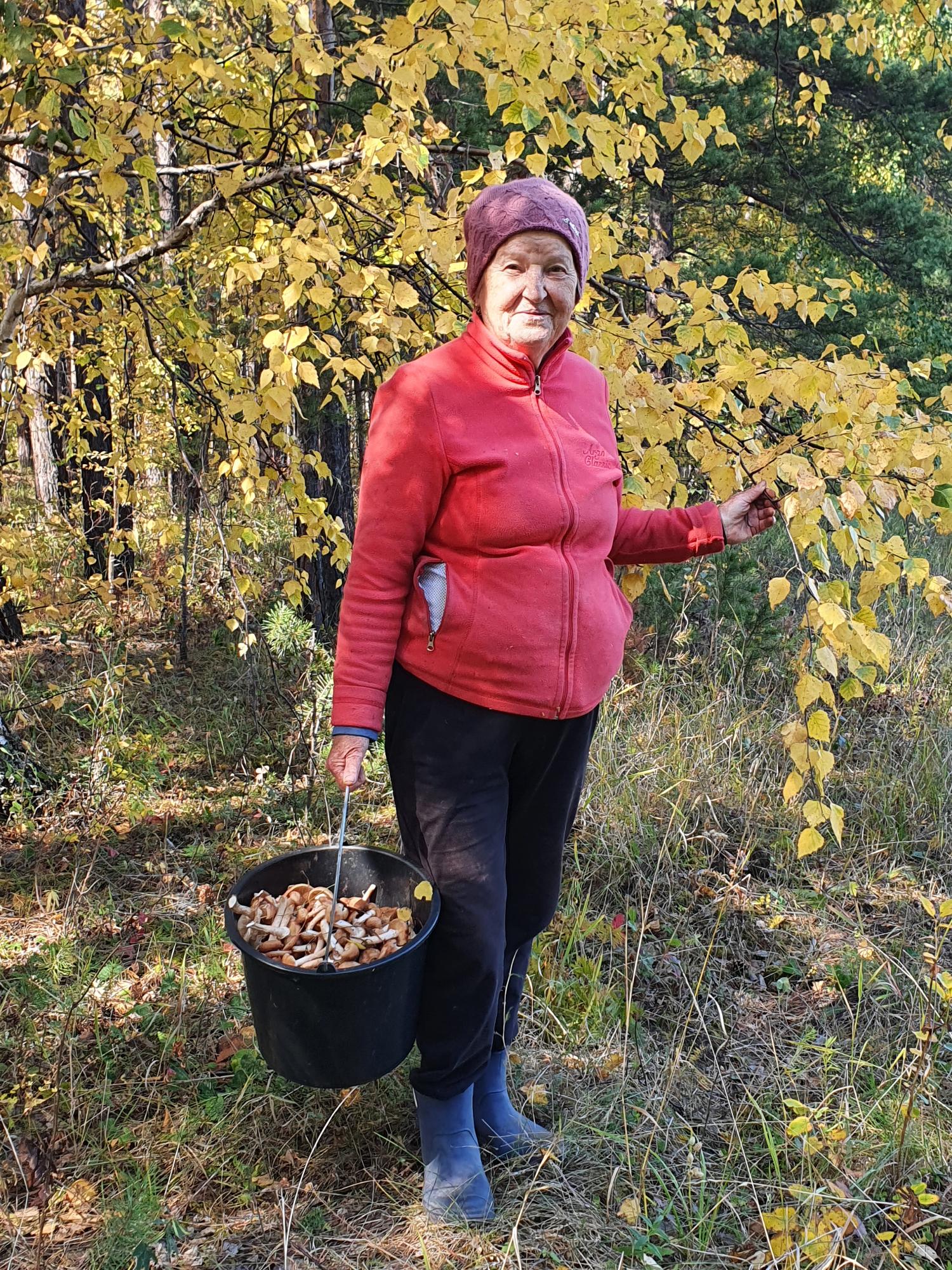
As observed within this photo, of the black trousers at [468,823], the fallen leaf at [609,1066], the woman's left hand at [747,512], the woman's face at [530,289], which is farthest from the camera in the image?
the fallen leaf at [609,1066]

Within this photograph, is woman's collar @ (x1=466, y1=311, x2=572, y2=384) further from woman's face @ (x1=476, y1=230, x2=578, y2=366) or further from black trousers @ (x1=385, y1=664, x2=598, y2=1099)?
black trousers @ (x1=385, y1=664, x2=598, y2=1099)

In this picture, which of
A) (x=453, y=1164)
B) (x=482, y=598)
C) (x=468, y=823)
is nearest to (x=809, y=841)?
(x=468, y=823)

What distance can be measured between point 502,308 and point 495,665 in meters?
0.67

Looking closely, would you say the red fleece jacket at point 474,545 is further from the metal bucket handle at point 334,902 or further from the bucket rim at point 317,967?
the bucket rim at point 317,967

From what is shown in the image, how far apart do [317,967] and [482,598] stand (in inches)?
30.0

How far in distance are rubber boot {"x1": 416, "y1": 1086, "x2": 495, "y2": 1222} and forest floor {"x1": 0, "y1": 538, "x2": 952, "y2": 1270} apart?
0.04 m

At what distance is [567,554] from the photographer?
1.81 meters

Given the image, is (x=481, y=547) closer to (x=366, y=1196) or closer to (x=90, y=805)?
(x=366, y=1196)

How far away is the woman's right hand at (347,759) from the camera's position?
5.82ft

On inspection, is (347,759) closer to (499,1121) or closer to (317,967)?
(317,967)

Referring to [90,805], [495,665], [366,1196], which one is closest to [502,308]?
[495,665]

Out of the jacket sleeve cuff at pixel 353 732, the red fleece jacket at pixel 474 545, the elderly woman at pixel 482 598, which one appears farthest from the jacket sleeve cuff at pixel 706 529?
the jacket sleeve cuff at pixel 353 732

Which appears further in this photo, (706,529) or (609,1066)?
(609,1066)

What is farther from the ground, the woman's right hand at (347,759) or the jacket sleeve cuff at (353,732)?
the jacket sleeve cuff at (353,732)
